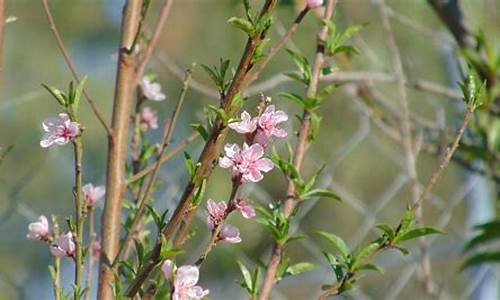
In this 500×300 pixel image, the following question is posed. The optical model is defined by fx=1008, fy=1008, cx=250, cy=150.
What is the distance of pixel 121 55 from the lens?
29.6 inches

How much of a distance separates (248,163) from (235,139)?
2.81 ft

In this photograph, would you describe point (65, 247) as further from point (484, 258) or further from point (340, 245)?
point (484, 258)

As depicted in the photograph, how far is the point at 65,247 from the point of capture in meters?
0.67

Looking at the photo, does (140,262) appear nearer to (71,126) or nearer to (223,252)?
(71,126)

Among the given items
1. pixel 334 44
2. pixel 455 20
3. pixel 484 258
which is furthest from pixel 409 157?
pixel 334 44

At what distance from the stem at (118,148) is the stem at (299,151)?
0.11m

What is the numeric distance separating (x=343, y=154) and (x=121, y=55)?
108 centimetres

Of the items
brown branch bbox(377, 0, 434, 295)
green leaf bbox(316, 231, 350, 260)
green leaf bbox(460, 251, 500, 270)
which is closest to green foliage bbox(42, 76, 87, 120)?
green leaf bbox(316, 231, 350, 260)

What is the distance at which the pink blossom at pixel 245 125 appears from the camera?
61 centimetres

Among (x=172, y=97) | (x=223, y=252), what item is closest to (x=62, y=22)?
(x=172, y=97)

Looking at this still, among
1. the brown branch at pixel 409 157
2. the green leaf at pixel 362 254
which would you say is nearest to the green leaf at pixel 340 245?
the green leaf at pixel 362 254

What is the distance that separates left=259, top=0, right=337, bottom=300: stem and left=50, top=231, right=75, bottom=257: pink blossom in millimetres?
139

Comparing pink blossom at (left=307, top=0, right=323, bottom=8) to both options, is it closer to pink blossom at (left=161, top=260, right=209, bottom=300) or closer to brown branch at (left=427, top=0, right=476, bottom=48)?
pink blossom at (left=161, top=260, right=209, bottom=300)

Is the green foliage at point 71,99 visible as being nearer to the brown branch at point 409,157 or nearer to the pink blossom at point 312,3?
the pink blossom at point 312,3
